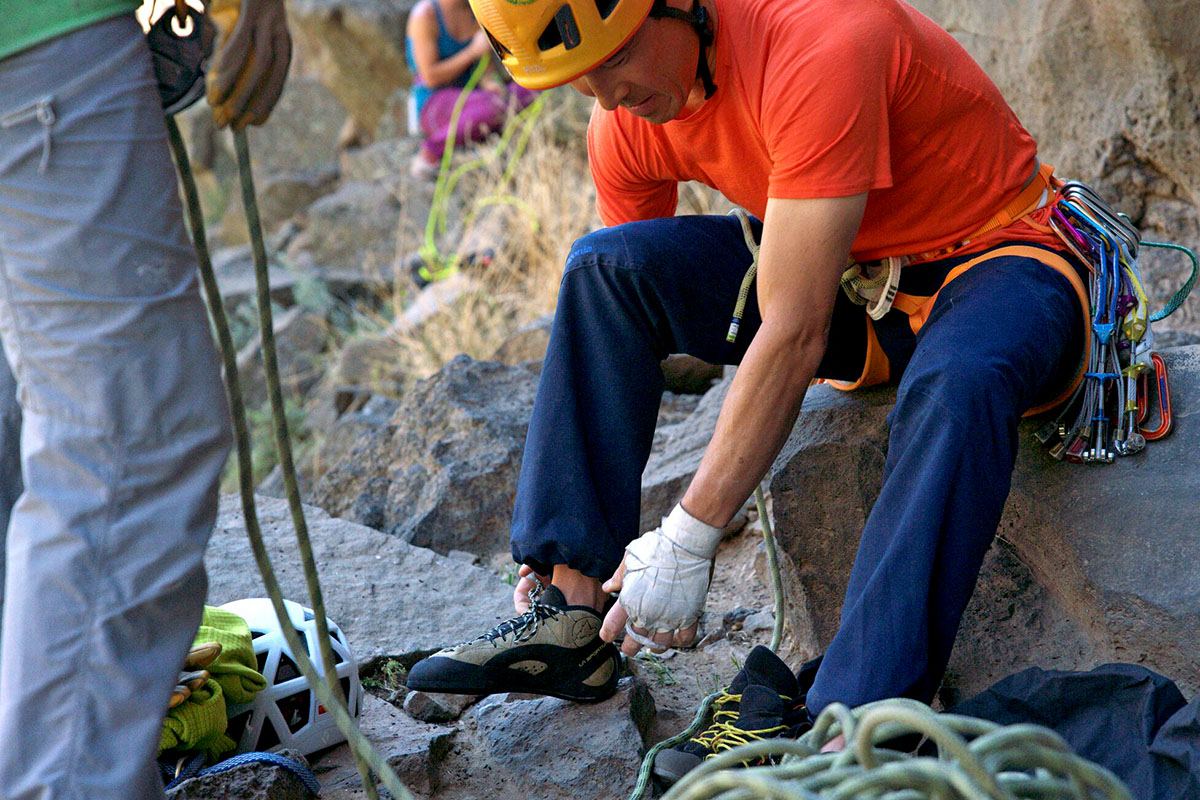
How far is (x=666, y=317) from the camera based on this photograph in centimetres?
219

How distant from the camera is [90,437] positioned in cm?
141

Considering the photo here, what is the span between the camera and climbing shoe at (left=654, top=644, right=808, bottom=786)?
1.92 metres

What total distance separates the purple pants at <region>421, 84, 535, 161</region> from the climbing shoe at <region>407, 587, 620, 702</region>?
15.8 feet

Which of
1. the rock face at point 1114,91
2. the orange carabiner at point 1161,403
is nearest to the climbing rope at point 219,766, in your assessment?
the orange carabiner at point 1161,403

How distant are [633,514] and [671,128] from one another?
2.41ft

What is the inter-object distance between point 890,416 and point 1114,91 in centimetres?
204

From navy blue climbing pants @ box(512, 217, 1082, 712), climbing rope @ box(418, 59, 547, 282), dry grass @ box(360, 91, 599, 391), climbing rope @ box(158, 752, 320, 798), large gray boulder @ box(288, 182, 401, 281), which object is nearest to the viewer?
navy blue climbing pants @ box(512, 217, 1082, 712)

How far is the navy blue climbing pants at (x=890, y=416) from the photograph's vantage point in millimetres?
1668

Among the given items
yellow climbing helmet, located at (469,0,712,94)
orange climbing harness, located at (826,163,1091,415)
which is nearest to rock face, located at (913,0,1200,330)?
orange climbing harness, located at (826,163,1091,415)

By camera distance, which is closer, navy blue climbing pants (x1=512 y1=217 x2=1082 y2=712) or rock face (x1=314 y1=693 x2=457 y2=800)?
navy blue climbing pants (x1=512 y1=217 x2=1082 y2=712)

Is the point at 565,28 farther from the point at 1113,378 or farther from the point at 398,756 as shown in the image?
the point at 398,756

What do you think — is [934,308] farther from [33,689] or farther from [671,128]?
[33,689]

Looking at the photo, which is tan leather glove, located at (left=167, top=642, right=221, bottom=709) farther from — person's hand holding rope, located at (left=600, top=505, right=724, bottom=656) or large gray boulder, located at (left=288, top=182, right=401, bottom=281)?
large gray boulder, located at (left=288, top=182, right=401, bottom=281)

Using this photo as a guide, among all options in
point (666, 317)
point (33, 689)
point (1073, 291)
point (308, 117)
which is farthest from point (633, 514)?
point (308, 117)
